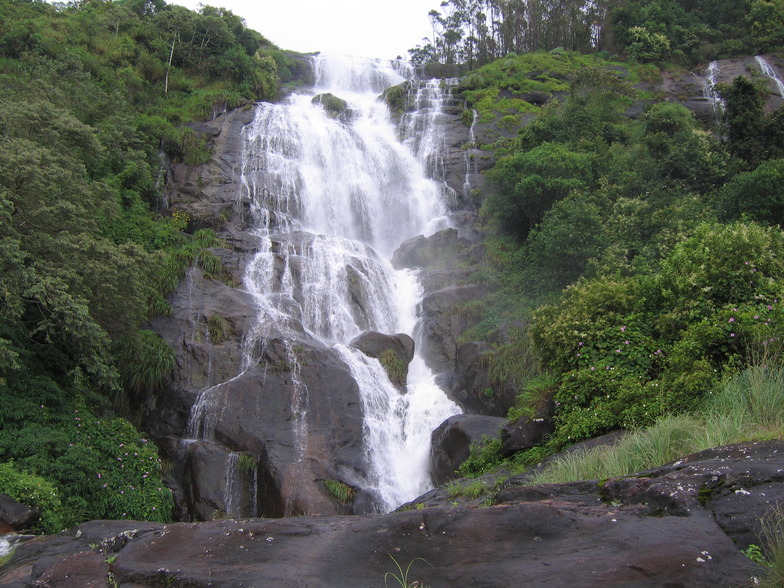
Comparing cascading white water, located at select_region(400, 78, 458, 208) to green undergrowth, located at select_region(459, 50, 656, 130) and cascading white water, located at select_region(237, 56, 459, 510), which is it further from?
green undergrowth, located at select_region(459, 50, 656, 130)

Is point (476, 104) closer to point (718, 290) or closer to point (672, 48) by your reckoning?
point (672, 48)

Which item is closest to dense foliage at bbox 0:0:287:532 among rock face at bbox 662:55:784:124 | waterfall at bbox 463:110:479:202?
waterfall at bbox 463:110:479:202

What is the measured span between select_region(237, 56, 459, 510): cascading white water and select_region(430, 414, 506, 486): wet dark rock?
0.55m

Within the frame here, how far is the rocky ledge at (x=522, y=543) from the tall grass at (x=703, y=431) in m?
0.89

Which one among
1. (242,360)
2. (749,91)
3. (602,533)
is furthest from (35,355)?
(749,91)

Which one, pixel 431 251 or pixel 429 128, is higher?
pixel 429 128

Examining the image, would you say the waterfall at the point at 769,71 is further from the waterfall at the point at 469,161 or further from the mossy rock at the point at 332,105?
the mossy rock at the point at 332,105

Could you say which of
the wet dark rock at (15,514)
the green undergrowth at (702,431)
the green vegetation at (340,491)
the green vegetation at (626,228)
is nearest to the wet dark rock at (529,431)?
the green vegetation at (626,228)

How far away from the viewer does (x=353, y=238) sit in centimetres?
2539

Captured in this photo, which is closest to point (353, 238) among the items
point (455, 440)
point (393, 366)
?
point (393, 366)

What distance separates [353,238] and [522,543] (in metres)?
21.7

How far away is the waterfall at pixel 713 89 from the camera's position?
30953 millimetres

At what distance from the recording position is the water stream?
1512 centimetres

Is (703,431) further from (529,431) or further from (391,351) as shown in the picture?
(391,351)
